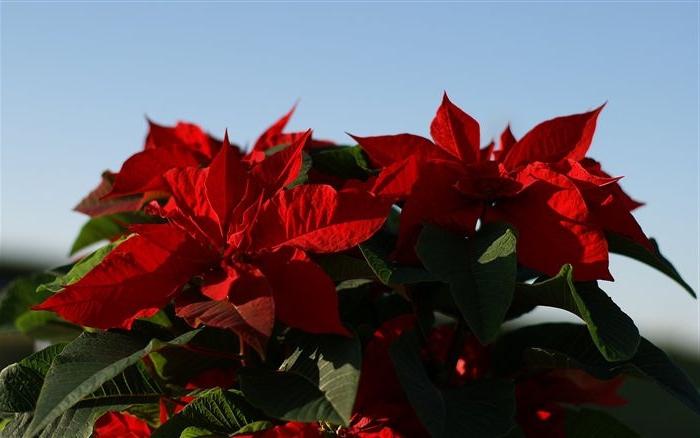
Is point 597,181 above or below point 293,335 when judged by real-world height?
above

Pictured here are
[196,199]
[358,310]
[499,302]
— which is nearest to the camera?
[499,302]

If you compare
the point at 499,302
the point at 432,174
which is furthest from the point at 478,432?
the point at 432,174

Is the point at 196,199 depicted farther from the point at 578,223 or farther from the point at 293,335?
the point at 578,223

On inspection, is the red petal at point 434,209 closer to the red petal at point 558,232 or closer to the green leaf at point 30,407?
the red petal at point 558,232

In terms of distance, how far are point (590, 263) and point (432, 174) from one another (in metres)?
0.14

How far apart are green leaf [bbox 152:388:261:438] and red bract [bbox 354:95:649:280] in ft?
0.54

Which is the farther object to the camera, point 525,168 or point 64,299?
point 525,168

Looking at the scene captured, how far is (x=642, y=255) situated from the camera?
2.48ft

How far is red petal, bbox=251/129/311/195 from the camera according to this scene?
72 cm

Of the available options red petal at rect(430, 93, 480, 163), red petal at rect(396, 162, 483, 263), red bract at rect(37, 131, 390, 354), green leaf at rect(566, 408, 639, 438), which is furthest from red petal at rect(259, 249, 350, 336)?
green leaf at rect(566, 408, 639, 438)

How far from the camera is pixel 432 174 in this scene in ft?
2.37

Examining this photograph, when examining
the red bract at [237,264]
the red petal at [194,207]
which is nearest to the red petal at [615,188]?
the red bract at [237,264]

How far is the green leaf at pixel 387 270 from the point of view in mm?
627

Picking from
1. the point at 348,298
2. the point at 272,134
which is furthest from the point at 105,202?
the point at 348,298
